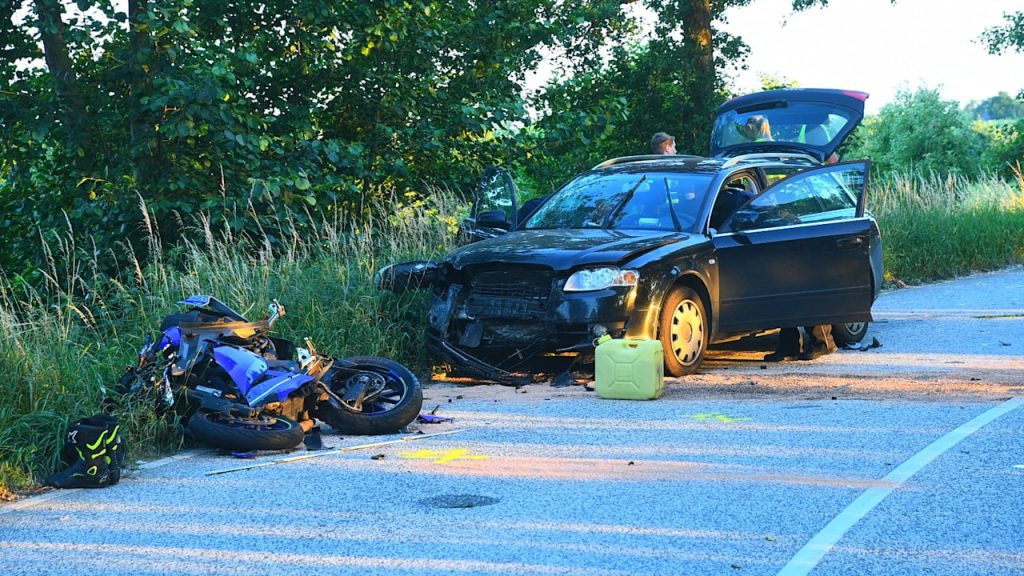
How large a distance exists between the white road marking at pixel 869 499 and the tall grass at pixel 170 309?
4.18 metres

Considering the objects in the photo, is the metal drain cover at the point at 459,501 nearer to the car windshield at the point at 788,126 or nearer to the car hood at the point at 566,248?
the car hood at the point at 566,248

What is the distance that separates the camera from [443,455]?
25.2 ft

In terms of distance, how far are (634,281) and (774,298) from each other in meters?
1.76

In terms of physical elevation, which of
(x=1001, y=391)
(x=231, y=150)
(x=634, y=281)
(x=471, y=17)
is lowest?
(x=1001, y=391)

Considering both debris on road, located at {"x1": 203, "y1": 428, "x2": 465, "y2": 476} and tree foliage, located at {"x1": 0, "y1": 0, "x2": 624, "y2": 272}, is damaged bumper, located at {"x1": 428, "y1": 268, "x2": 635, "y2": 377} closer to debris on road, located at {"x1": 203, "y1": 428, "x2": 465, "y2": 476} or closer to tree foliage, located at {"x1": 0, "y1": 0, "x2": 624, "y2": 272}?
debris on road, located at {"x1": 203, "y1": 428, "x2": 465, "y2": 476}

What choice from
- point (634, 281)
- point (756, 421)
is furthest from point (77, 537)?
point (634, 281)

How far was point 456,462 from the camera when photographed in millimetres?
7465

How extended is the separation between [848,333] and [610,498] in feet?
22.0

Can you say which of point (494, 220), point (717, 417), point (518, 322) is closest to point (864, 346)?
point (494, 220)

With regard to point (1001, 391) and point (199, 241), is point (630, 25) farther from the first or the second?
point (1001, 391)

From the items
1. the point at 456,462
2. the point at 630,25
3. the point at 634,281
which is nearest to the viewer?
the point at 456,462

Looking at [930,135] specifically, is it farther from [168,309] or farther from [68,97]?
[168,309]

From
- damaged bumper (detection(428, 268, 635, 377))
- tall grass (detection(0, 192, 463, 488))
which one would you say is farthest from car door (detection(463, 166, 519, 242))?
damaged bumper (detection(428, 268, 635, 377))

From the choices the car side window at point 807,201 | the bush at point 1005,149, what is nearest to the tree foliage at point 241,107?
the car side window at point 807,201
